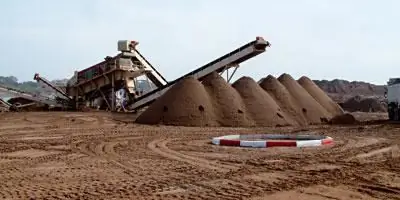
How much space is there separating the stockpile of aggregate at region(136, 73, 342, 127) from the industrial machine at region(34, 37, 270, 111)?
6.47 m

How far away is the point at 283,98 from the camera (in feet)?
108

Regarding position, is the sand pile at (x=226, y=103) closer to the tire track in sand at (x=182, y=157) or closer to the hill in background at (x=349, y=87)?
the tire track in sand at (x=182, y=157)

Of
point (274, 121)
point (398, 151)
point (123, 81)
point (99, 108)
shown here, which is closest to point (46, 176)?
point (398, 151)

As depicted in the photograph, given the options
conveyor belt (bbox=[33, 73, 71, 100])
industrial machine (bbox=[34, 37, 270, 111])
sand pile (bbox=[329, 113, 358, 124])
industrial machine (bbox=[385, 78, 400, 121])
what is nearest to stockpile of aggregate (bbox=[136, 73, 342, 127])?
sand pile (bbox=[329, 113, 358, 124])

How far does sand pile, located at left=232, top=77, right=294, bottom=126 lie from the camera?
29.5 meters

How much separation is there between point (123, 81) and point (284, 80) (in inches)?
550

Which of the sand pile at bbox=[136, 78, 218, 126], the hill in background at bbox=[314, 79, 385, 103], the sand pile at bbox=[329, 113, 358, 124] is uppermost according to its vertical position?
the hill in background at bbox=[314, 79, 385, 103]

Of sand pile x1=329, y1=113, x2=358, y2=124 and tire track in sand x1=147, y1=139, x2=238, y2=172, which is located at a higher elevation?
sand pile x1=329, y1=113, x2=358, y2=124

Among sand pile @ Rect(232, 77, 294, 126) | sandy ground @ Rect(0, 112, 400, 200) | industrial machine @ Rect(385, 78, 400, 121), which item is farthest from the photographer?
industrial machine @ Rect(385, 78, 400, 121)

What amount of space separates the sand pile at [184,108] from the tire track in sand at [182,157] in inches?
422

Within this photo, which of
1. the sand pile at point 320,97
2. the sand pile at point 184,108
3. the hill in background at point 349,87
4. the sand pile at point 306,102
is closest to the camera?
the sand pile at point 184,108

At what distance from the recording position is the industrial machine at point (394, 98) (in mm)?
31719

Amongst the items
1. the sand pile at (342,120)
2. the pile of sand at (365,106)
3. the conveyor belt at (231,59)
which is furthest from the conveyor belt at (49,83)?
the pile of sand at (365,106)

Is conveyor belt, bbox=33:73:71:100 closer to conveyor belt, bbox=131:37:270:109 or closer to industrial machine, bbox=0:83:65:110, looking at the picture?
industrial machine, bbox=0:83:65:110
